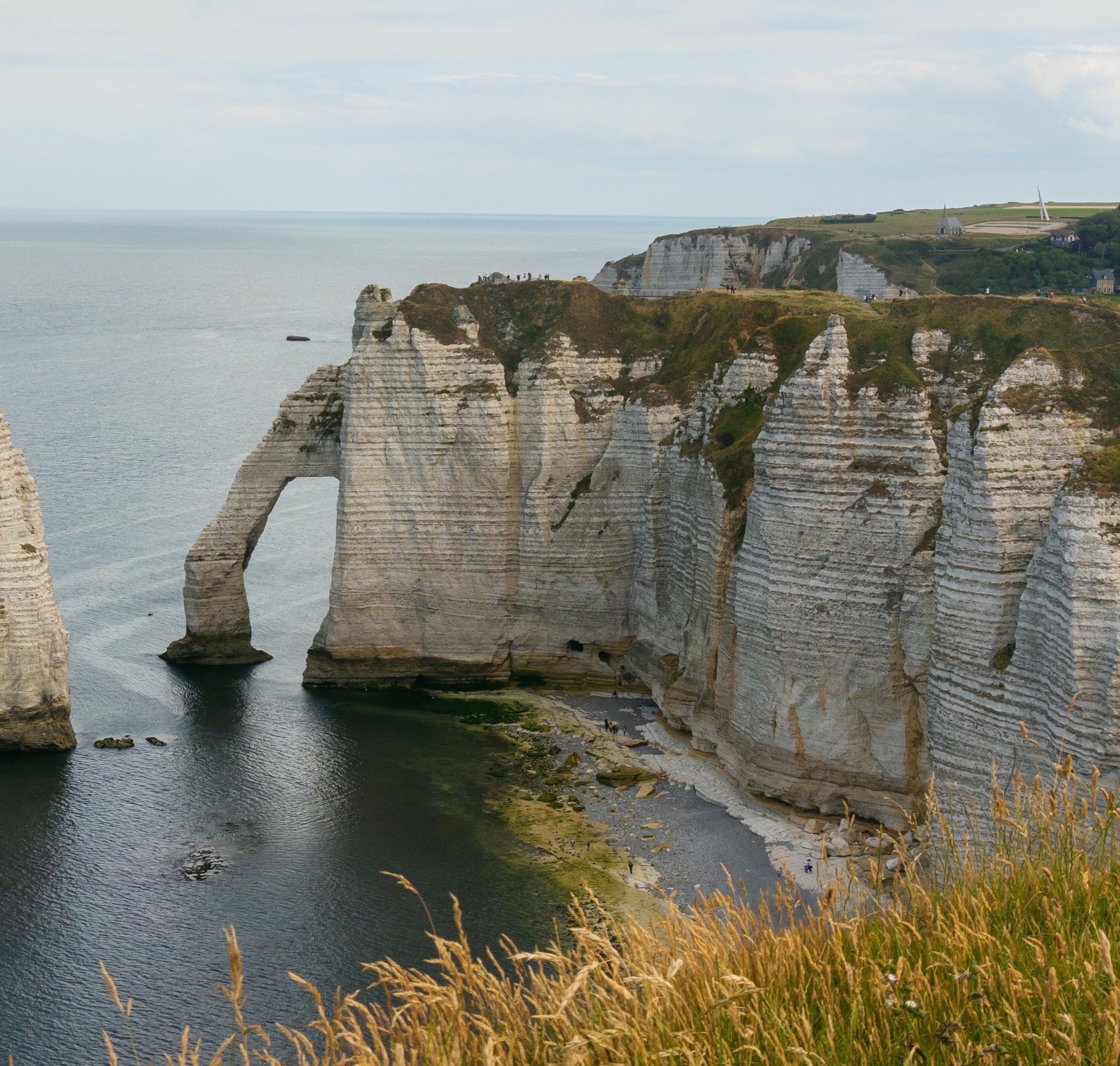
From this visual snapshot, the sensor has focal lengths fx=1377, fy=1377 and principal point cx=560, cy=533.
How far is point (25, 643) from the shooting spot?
40.0 m

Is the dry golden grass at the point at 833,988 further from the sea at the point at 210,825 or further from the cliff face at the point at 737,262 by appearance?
the cliff face at the point at 737,262

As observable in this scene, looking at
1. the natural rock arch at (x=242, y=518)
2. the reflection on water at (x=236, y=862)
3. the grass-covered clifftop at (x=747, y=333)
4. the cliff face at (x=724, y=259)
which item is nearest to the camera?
the reflection on water at (x=236, y=862)

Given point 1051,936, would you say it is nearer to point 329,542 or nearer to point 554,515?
point 554,515

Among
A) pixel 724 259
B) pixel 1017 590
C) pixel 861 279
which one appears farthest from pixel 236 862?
pixel 724 259

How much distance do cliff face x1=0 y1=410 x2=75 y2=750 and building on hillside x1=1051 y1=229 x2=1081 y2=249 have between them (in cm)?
5419

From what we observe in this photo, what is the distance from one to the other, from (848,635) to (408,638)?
18.1 meters

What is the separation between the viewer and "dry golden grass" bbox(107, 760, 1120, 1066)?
841 centimetres

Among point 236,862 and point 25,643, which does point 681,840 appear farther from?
point 25,643

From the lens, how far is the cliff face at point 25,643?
40.0 m

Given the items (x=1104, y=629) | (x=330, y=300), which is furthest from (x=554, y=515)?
(x=330, y=300)

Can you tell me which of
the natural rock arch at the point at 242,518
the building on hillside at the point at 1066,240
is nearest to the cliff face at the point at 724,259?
the building on hillside at the point at 1066,240

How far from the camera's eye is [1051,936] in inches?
377

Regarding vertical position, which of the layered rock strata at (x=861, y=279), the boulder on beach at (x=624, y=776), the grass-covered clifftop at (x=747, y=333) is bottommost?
the boulder on beach at (x=624, y=776)

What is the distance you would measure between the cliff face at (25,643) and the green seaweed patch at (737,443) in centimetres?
1983
